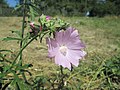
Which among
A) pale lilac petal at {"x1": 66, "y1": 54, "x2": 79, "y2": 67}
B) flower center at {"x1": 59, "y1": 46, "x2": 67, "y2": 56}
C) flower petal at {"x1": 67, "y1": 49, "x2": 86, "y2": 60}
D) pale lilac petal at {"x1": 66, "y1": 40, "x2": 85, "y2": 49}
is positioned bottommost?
pale lilac petal at {"x1": 66, "y1": 54, "x2": 79, "y2": 67}

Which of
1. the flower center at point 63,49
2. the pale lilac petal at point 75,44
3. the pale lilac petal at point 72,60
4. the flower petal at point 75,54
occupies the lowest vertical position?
the pale lilac petal at point 72,60

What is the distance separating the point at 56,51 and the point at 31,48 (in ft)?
10.5

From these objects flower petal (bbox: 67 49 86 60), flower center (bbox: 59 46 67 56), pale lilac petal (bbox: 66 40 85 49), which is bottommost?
flower petal (bbox: 67 49 86 60)

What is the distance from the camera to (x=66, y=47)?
102cm

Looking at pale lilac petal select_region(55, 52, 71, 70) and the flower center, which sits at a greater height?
the flower center

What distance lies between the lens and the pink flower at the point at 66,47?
38.3 inches

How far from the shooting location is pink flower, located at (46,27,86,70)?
0.97 meters

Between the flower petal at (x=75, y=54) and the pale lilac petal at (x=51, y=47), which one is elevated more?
the pale lilac petal at (x=51, y=47)

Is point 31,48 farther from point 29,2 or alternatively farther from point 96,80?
point 29,2

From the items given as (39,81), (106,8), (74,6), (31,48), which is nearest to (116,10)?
(106,8)

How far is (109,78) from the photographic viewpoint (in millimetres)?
2537

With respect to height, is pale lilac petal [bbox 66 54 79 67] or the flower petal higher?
the flower petal

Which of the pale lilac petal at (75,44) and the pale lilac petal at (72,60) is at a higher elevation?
the pale lilac petal at (75,44)

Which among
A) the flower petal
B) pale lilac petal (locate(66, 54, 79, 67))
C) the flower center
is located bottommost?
pale lilac petal (locate(66, 54, 79, 67))
